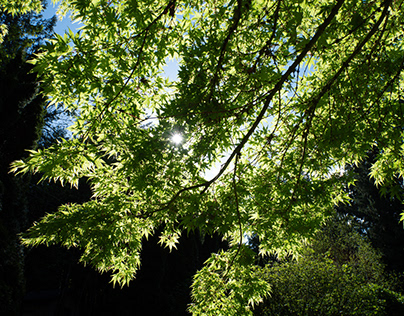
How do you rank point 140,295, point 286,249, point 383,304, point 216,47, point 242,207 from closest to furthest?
1. point 216,47
2. point 242,207
3. point 286,249
4. point 383,304
5. point 140,295

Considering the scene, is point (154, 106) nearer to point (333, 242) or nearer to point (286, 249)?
point (286, 249)

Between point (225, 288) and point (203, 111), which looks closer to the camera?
point (203, 111)

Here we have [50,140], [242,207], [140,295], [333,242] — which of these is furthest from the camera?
[333,242]

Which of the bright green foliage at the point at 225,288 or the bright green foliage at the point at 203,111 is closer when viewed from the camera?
the bright green foliage at the point at 203,111

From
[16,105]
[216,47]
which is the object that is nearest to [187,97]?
[216,47]

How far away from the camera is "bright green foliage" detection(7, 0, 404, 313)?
2.22 m

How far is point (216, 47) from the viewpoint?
240cm

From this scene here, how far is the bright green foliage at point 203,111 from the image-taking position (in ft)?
7.30

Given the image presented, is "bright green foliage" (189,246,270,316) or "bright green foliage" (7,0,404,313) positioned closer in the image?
"bright green foliage" (7,0,404,313)

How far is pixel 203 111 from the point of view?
211 cm

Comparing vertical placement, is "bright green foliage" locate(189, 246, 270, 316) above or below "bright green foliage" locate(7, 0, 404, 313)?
below

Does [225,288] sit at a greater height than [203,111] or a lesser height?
lesser

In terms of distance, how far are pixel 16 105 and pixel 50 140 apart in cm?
463

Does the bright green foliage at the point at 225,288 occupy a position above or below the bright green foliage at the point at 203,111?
below
